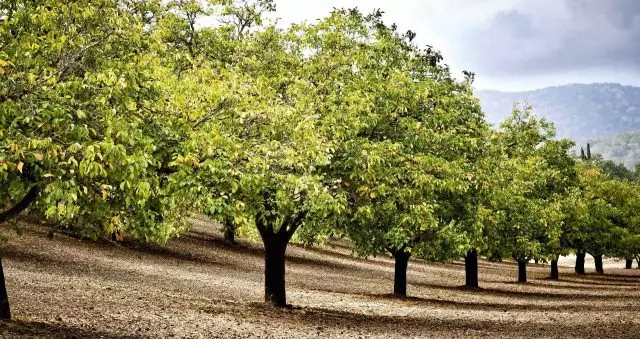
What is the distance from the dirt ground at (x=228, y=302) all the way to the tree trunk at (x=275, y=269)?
33.8 inches

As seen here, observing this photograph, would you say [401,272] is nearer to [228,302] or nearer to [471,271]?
[228,302]

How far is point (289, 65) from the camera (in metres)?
27.2

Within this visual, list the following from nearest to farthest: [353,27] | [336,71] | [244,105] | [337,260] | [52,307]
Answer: [244,105] → [52,307] → [336,71] → [353,27] → [337,260]

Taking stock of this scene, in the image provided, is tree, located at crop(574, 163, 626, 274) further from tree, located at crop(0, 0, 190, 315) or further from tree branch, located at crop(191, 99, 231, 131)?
Answer: tree, located at crop(0, 0, 190, 315)

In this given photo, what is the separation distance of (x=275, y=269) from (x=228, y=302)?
319 cm

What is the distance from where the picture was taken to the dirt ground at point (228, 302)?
1997 centimetres

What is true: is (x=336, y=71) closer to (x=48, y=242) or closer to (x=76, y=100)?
(x=76, y=100)

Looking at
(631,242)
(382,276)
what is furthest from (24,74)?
(631,242)

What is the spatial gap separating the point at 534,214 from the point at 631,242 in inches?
1202

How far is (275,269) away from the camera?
26328mm

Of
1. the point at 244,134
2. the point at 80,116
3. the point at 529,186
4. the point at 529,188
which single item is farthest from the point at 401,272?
the point at 80,116

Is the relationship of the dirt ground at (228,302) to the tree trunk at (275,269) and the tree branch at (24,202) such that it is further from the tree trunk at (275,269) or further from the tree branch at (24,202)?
the tree branch at (24,202)

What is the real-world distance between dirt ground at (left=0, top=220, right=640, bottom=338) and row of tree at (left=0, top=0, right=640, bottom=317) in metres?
2.73

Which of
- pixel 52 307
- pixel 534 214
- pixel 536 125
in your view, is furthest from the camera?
pixel 536 125
